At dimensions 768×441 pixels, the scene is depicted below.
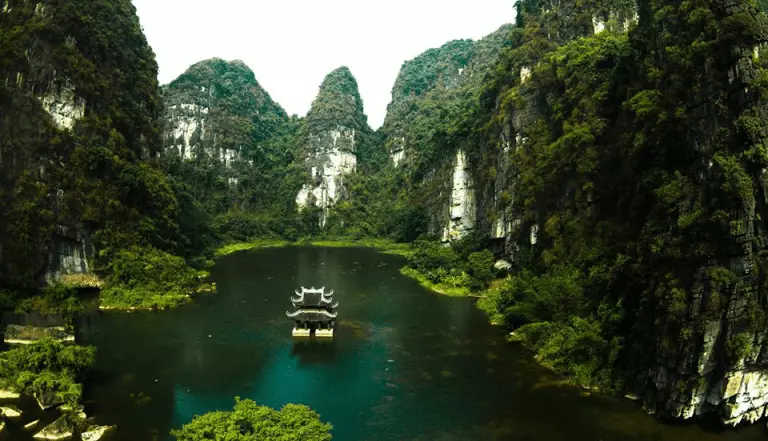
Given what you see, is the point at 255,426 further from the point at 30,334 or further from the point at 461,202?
the point at 461,202

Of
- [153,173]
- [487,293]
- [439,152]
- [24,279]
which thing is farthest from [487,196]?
[24,279]

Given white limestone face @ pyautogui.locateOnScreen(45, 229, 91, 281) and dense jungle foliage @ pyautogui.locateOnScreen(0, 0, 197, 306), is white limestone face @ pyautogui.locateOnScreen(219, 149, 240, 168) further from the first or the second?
white limestone face @ pyautogui.locateOnScreen(45, 229, 91, 281)

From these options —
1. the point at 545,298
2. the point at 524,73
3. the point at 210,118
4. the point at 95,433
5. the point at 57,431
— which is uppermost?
the point at 210,118

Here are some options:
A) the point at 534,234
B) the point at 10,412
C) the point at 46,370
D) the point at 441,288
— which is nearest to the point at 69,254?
the point at 46,370

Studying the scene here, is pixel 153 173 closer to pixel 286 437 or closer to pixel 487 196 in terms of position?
pixel 487 196

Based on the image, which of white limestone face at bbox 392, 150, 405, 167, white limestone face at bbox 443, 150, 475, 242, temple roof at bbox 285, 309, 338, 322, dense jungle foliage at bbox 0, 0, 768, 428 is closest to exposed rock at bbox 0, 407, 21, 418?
dense jungle foliage at bbox 0, 0, 768, 428

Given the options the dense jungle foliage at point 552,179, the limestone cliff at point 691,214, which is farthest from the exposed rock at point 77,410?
the limestone cliff at point 691,214
